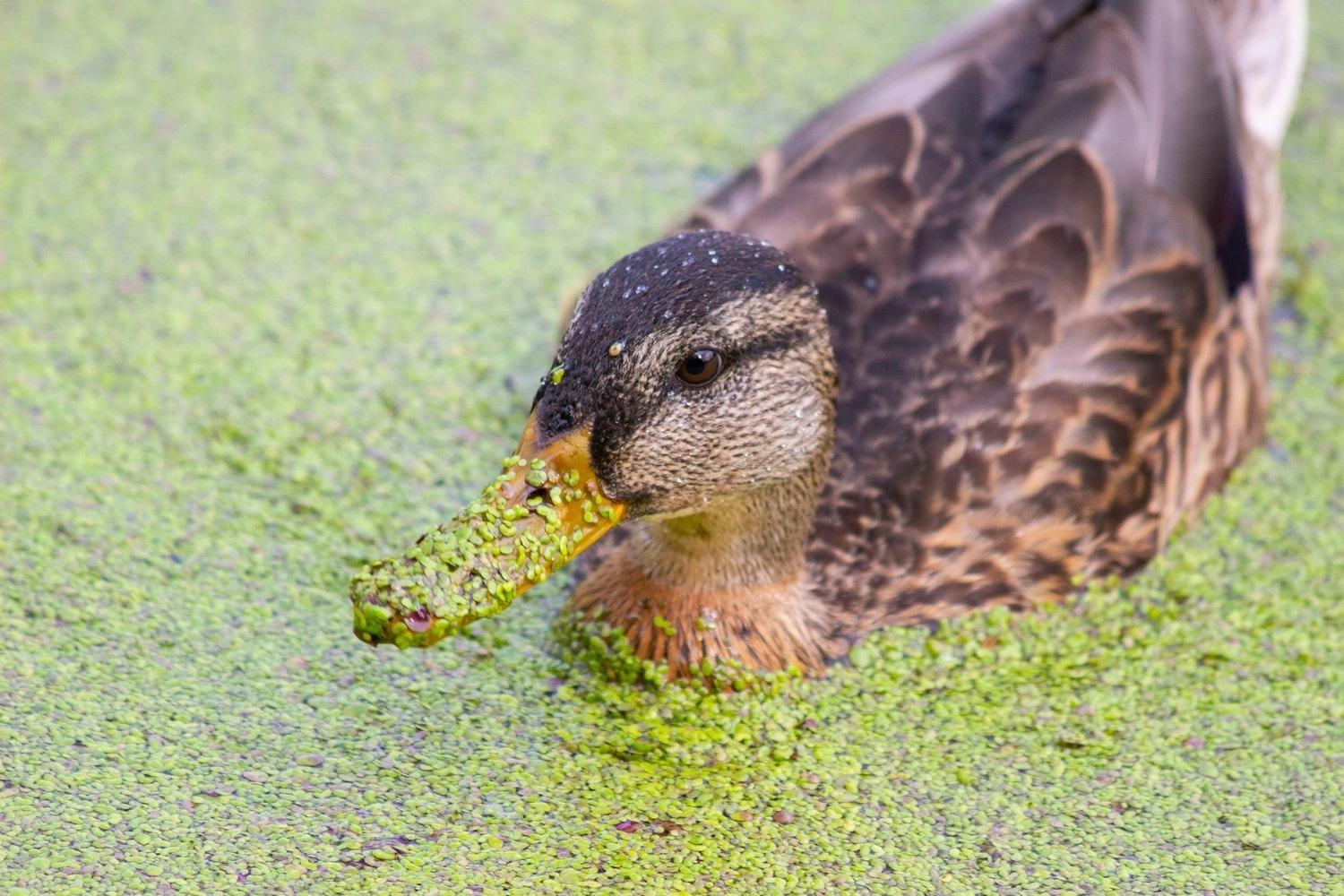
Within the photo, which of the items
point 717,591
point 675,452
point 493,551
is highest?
point 493,551

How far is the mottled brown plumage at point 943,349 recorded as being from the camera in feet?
12.9

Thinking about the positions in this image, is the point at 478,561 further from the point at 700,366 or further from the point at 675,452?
the point at 700,366

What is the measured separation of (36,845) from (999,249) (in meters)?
2.93

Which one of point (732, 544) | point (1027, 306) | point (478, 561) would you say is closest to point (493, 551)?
point (478, 561)

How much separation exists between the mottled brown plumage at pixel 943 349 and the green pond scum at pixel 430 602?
0.19 m

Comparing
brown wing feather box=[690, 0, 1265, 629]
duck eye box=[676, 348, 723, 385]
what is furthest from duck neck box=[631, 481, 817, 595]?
duck eye box=[676, 348, 723, 385]

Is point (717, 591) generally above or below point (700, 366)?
below

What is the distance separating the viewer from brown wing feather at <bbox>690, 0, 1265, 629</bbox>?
462 centimetres

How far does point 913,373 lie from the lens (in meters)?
4.71

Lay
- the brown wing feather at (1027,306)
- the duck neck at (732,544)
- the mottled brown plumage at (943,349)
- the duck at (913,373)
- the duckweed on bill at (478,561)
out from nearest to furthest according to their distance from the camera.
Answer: the duckweed on bill at (478,561) < the duck at (913,373) < the mottled brown plumage at (943,349) < the duck neck at (732,544) < the brown wing feather at (1027,306)

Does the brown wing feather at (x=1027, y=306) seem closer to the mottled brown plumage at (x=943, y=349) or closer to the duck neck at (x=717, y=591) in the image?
the mottled brown plumage at (x=943, y=349)

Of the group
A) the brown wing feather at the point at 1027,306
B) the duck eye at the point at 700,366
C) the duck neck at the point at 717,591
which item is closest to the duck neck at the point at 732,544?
the duck neck at the point at 717,591

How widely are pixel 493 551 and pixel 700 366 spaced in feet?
2.12

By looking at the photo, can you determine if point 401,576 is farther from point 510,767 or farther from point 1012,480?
point 1012,480
